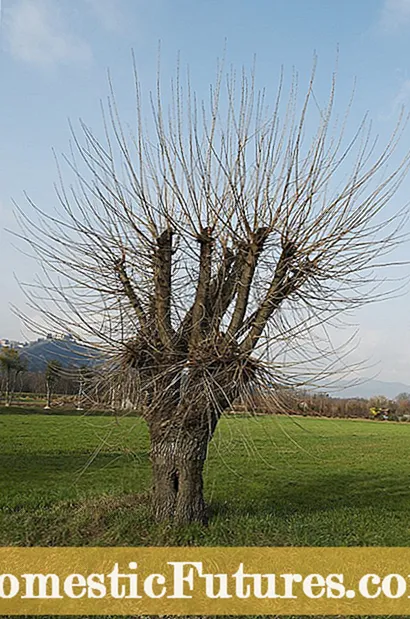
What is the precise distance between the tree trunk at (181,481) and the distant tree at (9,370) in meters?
30.4

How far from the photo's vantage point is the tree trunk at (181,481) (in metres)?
7.59

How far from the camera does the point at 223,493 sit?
1183 centimetres

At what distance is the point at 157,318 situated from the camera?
7.71 m

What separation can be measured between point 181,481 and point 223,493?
14.5 ft

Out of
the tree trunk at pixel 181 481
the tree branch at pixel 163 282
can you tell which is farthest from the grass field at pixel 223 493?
the tree branch at pixel 163 282

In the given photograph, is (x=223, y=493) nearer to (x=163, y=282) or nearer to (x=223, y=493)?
(x=223, y=493)

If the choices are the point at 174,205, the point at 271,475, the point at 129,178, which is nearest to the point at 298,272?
the point at 174,205

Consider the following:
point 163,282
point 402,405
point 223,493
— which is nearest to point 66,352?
point 163,282

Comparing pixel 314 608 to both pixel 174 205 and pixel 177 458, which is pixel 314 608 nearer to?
pixel 177 458

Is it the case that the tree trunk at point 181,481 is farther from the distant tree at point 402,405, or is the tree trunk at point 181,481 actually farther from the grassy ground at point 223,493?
the distant tree at point 402,405

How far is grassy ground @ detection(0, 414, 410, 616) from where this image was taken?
727cm

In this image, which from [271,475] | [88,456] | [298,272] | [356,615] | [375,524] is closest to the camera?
[356,615]

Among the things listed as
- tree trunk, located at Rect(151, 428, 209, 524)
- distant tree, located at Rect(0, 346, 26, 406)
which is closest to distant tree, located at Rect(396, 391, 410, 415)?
distant tree, located at Rect(0, 346, 26, 406)

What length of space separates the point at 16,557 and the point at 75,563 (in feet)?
2.28
